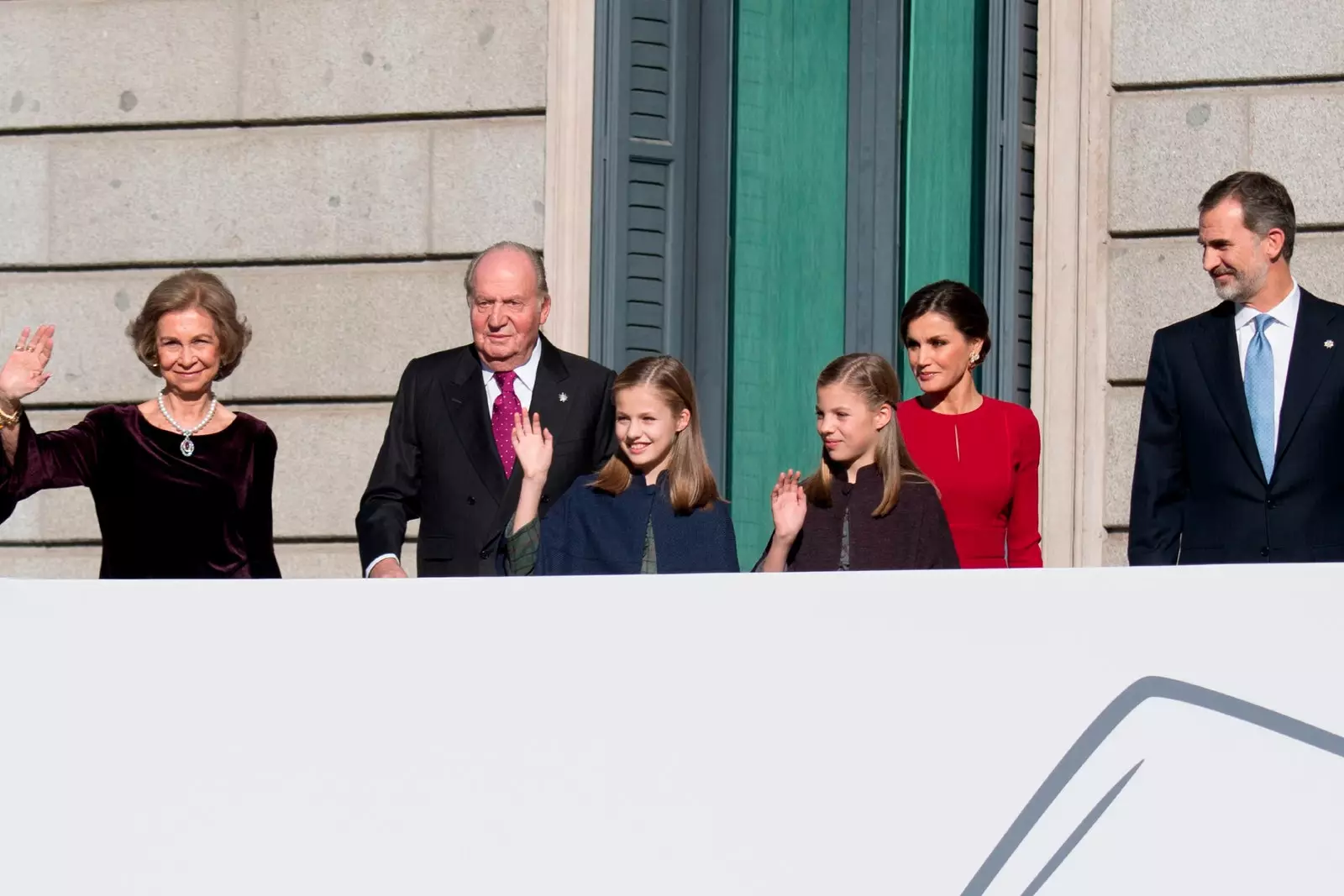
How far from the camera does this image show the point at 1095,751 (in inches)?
159

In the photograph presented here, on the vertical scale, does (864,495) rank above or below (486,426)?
below

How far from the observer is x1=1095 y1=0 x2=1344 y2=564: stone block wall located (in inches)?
309

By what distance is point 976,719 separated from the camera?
13.6ft

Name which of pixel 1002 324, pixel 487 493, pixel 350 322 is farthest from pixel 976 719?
pixel 350 322

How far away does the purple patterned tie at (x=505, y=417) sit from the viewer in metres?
6.31

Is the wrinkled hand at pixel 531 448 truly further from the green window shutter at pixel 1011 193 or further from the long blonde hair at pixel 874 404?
the green window shutter at pixel 1011 193

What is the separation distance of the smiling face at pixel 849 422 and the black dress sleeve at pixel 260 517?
1618mm

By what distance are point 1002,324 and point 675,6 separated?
1905 mm

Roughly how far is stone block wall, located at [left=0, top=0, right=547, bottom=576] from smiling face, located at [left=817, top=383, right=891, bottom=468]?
9.45 feet

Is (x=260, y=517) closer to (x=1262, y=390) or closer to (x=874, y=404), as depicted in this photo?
(x=874, y=404)

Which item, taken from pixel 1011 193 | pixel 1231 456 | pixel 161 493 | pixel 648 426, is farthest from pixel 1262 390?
pixel 161 493

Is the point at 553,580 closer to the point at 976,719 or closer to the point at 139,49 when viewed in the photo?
the point at 976,719

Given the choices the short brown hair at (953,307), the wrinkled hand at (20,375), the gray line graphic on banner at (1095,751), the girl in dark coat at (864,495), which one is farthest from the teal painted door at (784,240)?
the gray line graphic on banner at (1095,751)

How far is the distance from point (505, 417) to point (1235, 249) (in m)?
2.15
